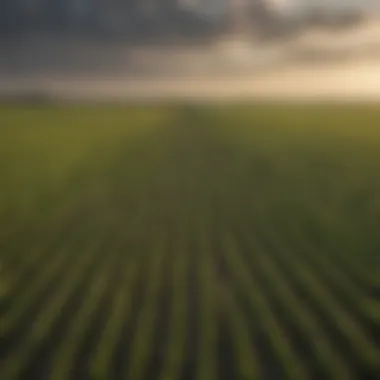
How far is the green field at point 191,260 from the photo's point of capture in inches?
81.7

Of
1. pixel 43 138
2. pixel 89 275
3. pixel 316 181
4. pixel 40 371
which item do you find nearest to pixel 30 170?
pixel 43 138

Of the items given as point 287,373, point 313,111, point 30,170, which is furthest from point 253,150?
point 287,373

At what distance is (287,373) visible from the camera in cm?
197

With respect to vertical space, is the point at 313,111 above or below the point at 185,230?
above

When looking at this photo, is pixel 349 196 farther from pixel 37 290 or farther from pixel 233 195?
pixel 37 290

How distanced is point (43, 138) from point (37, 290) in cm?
333

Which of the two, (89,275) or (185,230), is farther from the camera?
(185,230)

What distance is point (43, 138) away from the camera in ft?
18.4

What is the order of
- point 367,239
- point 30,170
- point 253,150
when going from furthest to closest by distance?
point 253,150 < point 30,170 < point 367,239

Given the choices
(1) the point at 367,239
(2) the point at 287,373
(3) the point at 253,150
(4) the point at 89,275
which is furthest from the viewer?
(3) the point at 253,150

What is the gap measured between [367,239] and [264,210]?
27.4 inches

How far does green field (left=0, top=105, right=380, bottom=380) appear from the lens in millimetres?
2076

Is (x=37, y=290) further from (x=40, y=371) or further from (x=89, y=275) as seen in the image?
(x=40, y=371)

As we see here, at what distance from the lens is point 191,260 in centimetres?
284
